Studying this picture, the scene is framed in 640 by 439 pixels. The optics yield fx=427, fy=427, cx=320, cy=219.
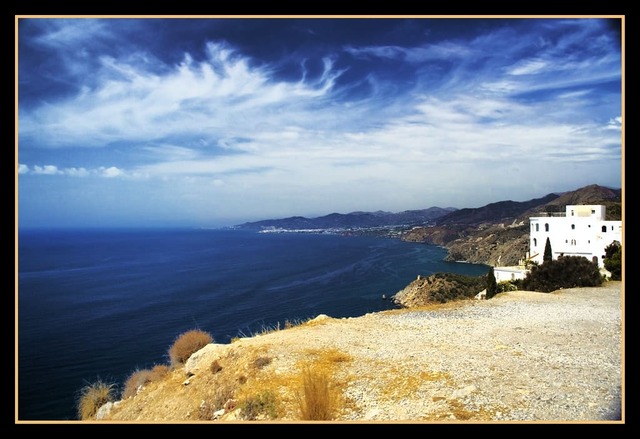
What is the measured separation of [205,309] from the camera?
119 feet

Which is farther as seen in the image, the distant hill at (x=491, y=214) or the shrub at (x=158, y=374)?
the distant hill at (x=491, y=214)

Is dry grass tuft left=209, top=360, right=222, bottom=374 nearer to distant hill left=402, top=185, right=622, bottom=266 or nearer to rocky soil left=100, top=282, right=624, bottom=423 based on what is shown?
rocky soil left=100, top=282, right=624, bottom=423

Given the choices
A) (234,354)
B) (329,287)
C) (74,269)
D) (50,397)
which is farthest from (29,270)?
(234,354)

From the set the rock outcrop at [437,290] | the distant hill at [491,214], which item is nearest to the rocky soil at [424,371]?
the rock outcrop at [437,290]

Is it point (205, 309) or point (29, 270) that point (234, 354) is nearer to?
point (205, 309)

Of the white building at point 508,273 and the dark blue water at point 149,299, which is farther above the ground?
the white building at point 508,273

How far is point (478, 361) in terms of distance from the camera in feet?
19.1

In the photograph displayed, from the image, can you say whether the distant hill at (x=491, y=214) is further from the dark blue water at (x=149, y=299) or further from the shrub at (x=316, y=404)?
the shrub at (x=316, y=404)

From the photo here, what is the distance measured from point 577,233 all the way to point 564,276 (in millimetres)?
9462

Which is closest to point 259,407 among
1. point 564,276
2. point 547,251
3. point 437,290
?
point 564,276

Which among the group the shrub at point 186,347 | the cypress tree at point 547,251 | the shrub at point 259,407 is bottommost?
the shrub at point 186,347

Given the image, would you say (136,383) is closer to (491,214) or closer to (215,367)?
(215,367)

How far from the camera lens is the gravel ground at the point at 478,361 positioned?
448cm

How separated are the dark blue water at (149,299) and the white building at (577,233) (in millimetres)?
15537
